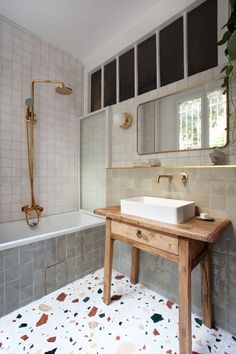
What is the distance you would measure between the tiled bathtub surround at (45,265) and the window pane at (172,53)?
166 cm

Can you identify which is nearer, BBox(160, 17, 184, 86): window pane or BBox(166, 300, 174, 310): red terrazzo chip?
BBox(166, 300, 174, 310): red terrazzo chip

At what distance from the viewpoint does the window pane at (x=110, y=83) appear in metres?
2.24

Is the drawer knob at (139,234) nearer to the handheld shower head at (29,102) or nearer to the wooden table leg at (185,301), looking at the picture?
the wooden table leg at (185,301)

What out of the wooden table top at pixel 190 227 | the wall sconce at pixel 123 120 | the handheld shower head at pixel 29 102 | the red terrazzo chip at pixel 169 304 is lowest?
the red terrazzo chip at pixel 169 304

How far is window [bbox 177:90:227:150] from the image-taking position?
1326mm

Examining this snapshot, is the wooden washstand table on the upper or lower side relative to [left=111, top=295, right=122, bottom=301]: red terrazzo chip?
upper

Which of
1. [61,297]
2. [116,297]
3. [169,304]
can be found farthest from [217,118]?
[61,297]

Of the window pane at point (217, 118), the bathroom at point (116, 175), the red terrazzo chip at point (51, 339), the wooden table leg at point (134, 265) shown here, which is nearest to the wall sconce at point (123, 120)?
the bathroom at point (116, 175)

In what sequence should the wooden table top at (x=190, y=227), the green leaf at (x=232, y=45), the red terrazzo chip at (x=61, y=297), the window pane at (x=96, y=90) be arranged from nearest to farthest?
the wooden table top at (x=190, y=227), the green leaf at (x=232, y=45), the red terrazzo chip at (x=61, y=297), the window pane at (x=96, y=90)

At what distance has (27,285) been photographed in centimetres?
147

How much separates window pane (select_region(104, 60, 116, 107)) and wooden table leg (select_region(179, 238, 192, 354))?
1.85 m

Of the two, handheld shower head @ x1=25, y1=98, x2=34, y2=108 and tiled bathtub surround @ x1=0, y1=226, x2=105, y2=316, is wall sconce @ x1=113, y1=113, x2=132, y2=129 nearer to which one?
handheld shower head @ x1=25, y1=98, x2=34, y2=108

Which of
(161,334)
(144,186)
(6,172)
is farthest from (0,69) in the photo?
(161,334)

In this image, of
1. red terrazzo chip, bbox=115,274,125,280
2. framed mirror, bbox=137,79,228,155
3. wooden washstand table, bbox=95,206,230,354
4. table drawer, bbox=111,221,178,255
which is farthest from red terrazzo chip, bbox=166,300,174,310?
framed mirror, bbox=137,79,228,155
